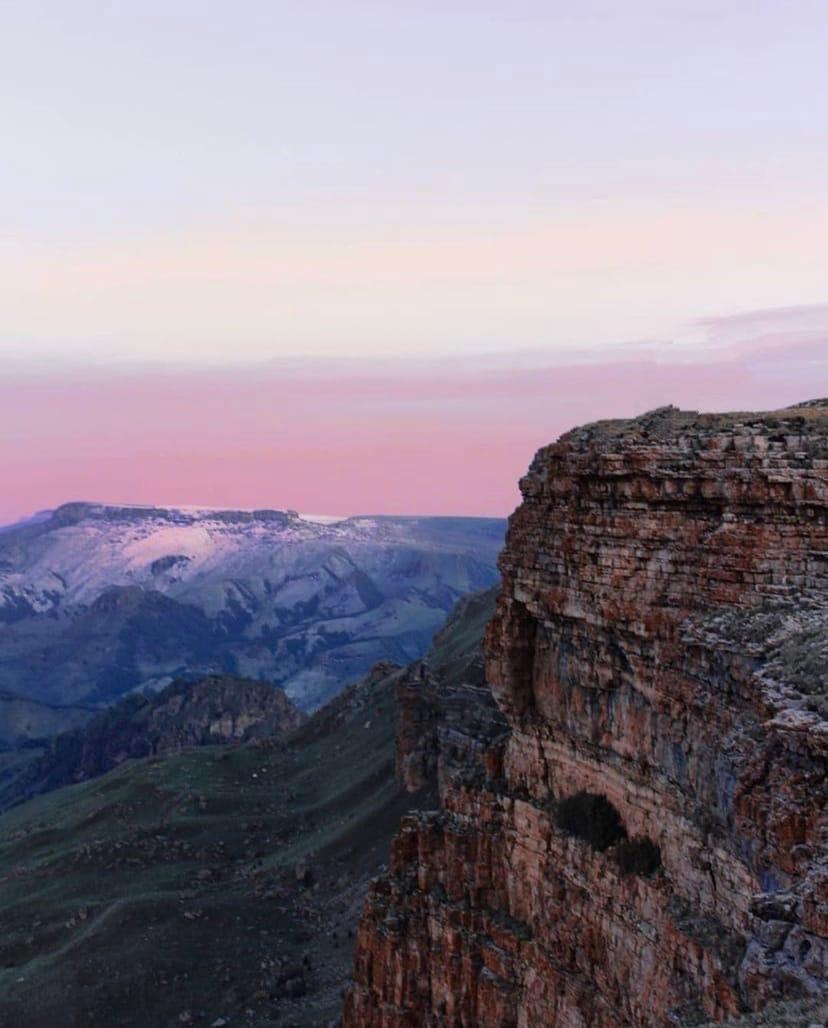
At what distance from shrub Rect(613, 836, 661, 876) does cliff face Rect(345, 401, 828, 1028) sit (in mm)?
53

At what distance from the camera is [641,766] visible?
22031mm

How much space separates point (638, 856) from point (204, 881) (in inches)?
1934

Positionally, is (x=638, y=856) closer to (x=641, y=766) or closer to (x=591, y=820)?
(x=641, y=766)

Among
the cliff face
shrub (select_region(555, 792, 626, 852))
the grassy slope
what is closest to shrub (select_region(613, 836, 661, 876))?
the cliff face

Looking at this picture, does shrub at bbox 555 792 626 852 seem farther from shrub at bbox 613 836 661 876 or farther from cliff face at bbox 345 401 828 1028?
shrub at bbox 613 836 661 876

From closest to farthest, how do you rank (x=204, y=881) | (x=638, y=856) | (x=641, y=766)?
(x=638, y=856) → (x=641, y=766) → (x=204, y=881)

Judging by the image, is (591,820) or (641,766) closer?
(641,766)

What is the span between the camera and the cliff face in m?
16.1

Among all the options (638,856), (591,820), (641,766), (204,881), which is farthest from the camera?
(204,881)

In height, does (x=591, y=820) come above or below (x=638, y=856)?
below

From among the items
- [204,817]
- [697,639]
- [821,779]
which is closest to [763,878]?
[821,779]

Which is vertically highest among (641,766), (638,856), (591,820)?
(641,766)

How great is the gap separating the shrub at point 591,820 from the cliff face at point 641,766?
0.06 m

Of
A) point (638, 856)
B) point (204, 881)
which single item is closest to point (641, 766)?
point (638, 856)
